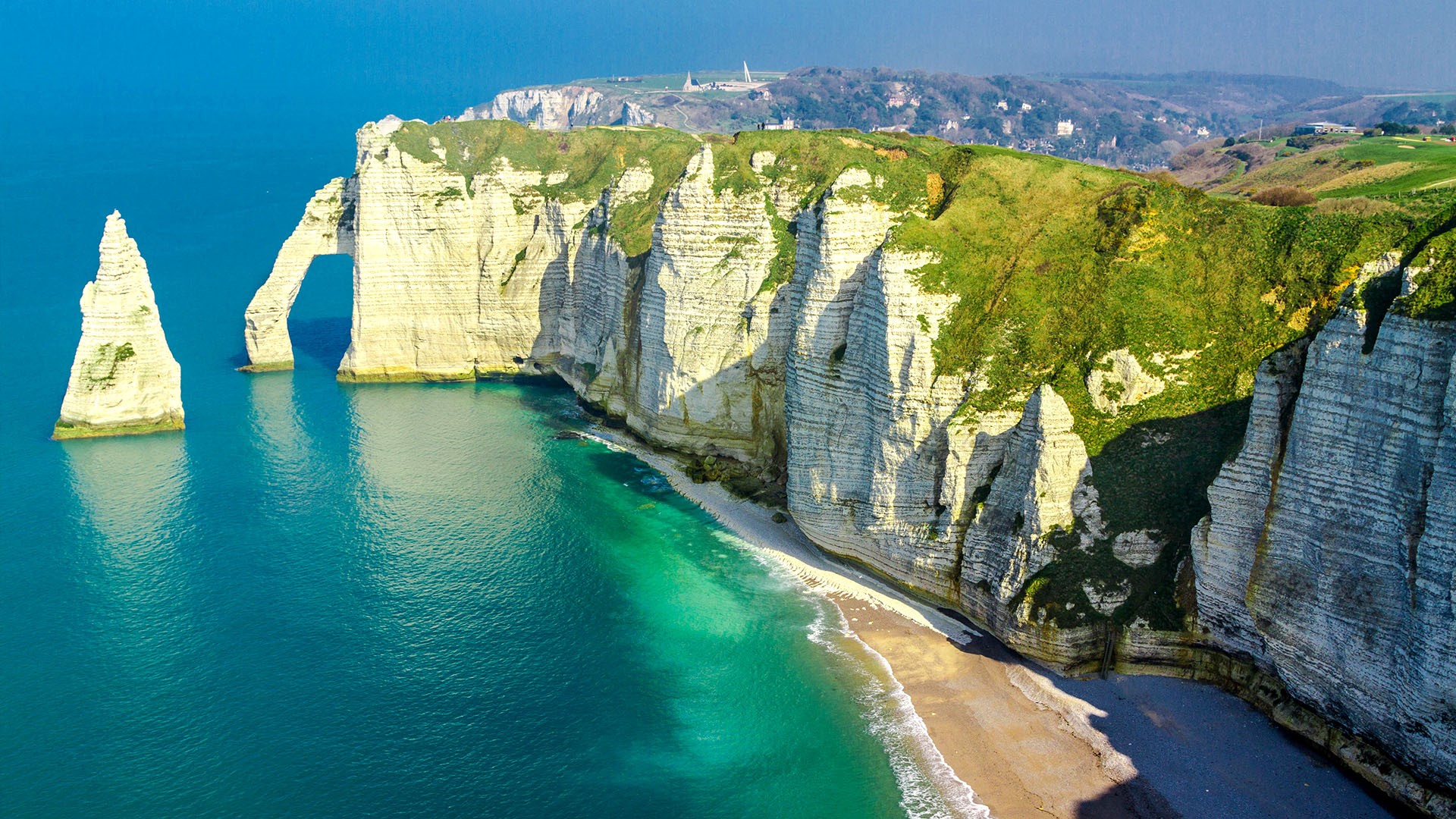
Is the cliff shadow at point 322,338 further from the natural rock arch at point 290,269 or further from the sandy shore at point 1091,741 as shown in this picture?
the sandy shore at point 1091,741

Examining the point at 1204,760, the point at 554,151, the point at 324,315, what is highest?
the point at 554,151

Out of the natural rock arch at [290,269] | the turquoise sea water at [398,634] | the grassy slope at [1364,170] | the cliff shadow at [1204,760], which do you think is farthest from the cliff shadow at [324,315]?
the grassy slope at [1364,170]

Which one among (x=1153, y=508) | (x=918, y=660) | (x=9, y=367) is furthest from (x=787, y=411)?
(x=9, y=367)

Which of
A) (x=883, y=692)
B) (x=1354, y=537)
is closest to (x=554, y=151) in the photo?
(x=883, y=692)

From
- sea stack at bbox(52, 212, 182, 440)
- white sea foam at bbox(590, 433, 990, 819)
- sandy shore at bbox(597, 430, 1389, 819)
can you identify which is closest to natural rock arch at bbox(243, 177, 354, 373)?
sea stack at bbox(52, 212, 182, 440)

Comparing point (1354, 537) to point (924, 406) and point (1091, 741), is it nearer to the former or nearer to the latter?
point (1091, 741)

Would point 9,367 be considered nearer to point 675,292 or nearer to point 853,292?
point 675,292

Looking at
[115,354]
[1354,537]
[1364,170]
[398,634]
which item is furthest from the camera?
[115,354]
